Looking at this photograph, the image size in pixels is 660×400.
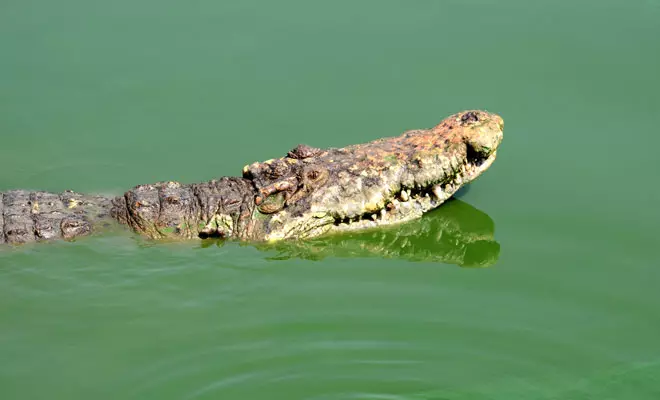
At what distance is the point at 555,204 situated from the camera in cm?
937

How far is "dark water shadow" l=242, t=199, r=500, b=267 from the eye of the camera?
8.39 meters

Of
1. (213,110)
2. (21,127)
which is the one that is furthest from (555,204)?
(21,127)

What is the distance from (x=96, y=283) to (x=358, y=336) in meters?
2.53

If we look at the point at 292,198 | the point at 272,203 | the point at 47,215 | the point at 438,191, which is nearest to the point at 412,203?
the point at 438,191

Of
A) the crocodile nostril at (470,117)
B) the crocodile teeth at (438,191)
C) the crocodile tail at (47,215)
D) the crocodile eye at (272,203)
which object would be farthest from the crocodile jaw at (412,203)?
the crocodile tail at (47,215)

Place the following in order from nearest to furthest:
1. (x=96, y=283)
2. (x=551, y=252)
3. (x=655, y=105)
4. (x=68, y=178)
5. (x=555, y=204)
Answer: (x=96, y=283) → (x=551, y=252) → (x=555, y=204) → (x=68, y=178) → (x=655, y=105)

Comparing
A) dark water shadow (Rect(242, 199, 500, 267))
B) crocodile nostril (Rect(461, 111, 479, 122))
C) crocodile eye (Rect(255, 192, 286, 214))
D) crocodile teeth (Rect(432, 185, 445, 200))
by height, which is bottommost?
dark water shadow (Rect(242, 199, 500, 267))

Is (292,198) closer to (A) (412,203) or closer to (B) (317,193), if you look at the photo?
(B) (317,193)

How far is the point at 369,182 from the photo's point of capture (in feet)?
28.2

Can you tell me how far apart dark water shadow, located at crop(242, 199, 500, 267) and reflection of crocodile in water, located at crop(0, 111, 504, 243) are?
0.11 metres

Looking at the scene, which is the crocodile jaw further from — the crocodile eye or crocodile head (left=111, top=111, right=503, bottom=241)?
the crocodile eye

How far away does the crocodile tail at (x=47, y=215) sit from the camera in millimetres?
8328

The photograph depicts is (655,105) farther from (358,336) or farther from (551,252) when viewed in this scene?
(358,336)

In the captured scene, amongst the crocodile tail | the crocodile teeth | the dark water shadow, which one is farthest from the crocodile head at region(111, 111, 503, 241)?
the crocodile tail
